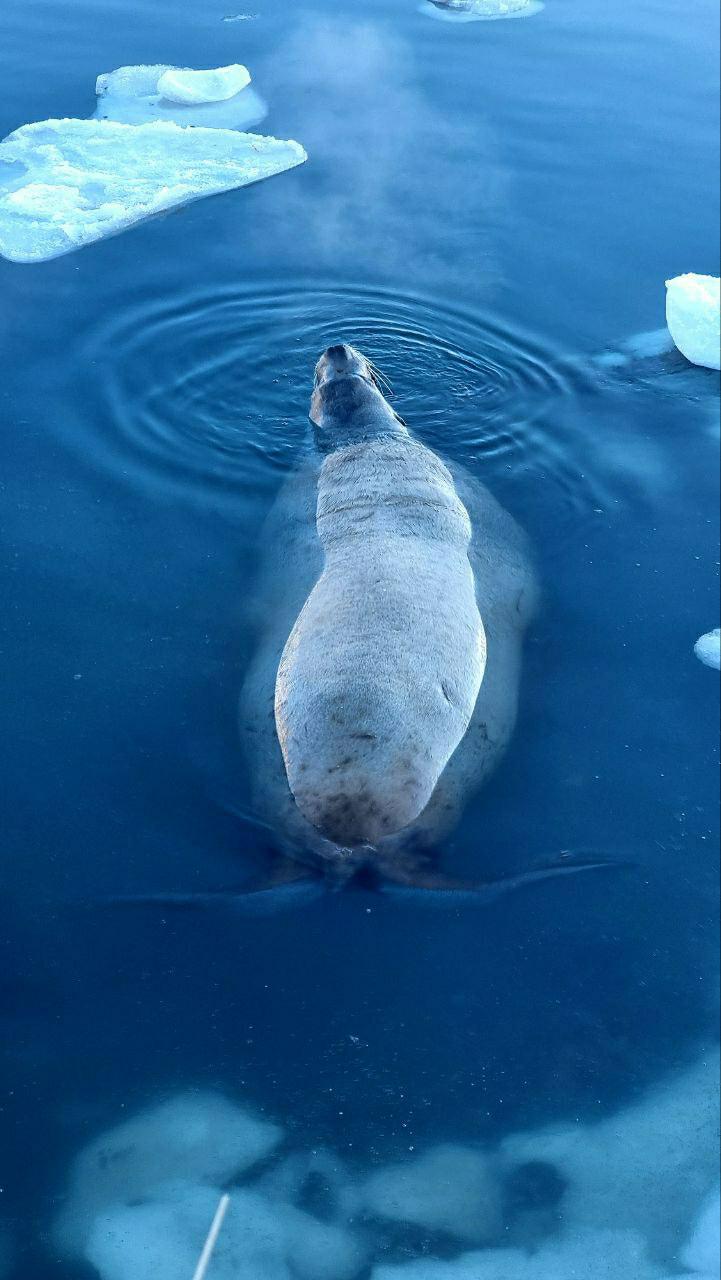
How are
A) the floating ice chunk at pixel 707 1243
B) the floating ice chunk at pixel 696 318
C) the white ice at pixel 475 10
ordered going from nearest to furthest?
the floating ice chunk at pixel 707 1243
the floating ice chunk at pixel 696 318
the white ice at pixel 475 10

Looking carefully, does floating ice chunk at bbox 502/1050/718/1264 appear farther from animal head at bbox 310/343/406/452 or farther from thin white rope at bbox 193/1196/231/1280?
animal head at bbox 310/343/406/452

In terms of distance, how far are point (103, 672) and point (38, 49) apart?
36.6ft

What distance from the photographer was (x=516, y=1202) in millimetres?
4293

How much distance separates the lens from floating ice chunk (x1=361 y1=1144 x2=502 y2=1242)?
13.8 ft

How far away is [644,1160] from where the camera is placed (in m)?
4.42

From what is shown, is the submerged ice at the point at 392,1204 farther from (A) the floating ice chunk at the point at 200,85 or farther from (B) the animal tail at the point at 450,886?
(A) the floating ice chunk at the point at 200,85

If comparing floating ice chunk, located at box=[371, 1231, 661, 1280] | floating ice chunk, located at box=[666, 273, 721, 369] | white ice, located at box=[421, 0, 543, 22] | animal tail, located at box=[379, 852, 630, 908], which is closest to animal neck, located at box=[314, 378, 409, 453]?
floating ice chunk, located at box=[666, 273, 721, 369]

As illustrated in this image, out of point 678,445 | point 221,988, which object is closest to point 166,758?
point 221,988

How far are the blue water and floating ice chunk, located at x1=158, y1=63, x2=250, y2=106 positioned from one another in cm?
97

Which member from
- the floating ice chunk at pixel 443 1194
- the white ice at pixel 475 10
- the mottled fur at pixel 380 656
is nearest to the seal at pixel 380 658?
the mottled fur at pixel 380 656

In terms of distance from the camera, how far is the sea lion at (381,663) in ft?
16.3

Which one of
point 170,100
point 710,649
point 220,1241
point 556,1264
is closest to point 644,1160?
point 556,1264

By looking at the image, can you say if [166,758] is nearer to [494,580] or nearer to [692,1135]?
[494,580]

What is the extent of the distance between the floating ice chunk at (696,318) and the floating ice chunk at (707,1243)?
6.72 metres
